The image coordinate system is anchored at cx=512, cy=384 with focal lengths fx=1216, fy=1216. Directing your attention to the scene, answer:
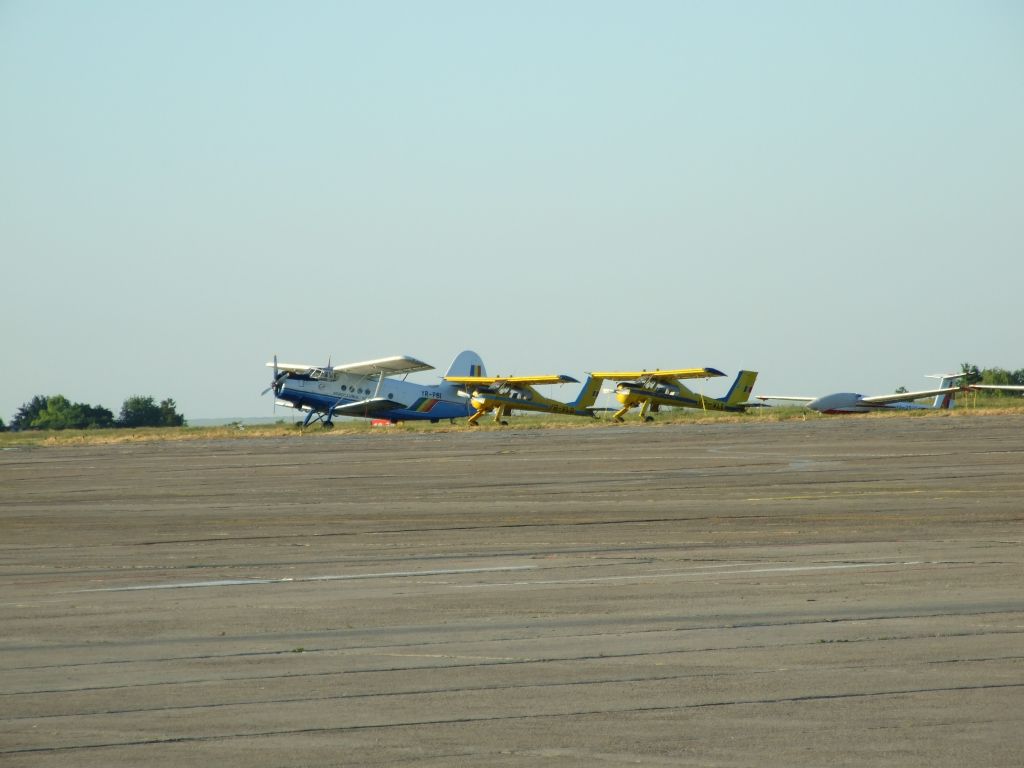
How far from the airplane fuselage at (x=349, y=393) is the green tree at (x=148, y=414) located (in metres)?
31.1

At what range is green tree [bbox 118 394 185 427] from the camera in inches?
3570

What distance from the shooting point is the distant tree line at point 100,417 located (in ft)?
294

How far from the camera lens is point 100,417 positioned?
301 ft

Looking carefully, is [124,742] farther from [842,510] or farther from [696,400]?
[696,400]

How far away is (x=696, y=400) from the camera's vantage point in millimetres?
64562

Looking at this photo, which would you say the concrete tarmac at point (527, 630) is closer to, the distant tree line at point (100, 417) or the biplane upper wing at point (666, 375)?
the biplane upper wing at point (666, 375)

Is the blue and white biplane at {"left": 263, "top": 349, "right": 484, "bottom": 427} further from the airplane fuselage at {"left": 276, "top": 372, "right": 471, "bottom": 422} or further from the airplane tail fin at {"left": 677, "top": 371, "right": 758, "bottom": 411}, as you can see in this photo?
the airplane tail fin at {"left": 677, "top": 371, "right": 758, "bottom": 411}

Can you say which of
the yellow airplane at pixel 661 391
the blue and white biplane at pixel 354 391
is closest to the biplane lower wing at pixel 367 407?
the blue and white biplane at pixel 354 391

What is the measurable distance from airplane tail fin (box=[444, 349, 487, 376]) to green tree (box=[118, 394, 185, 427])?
28215mm

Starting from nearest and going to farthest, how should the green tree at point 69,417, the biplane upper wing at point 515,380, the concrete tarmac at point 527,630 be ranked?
1. the concrete tarmac at point 527,630
2. the biplane upper wing at point 515,380
3. the green tree at point 69,417

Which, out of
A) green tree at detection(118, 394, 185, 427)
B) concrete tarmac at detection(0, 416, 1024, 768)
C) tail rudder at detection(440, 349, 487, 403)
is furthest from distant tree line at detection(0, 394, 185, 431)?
concrete tarmac at detection(0, 416, 1024, 768)

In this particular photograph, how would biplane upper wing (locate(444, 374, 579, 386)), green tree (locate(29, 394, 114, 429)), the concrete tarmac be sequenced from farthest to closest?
1. green tree (locate(29, 394, 114, 429))
2. biplane upper wing (locate(444, 374, 579, 386))
3. the concrete tarmac

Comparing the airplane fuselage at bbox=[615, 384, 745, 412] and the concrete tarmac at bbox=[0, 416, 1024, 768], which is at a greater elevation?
the airplane fuselage at bbox=[615, 384, 745, 412]

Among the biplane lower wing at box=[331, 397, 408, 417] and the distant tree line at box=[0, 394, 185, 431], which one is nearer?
the biplane lower wing at box=[331, 397, 408, 417]
